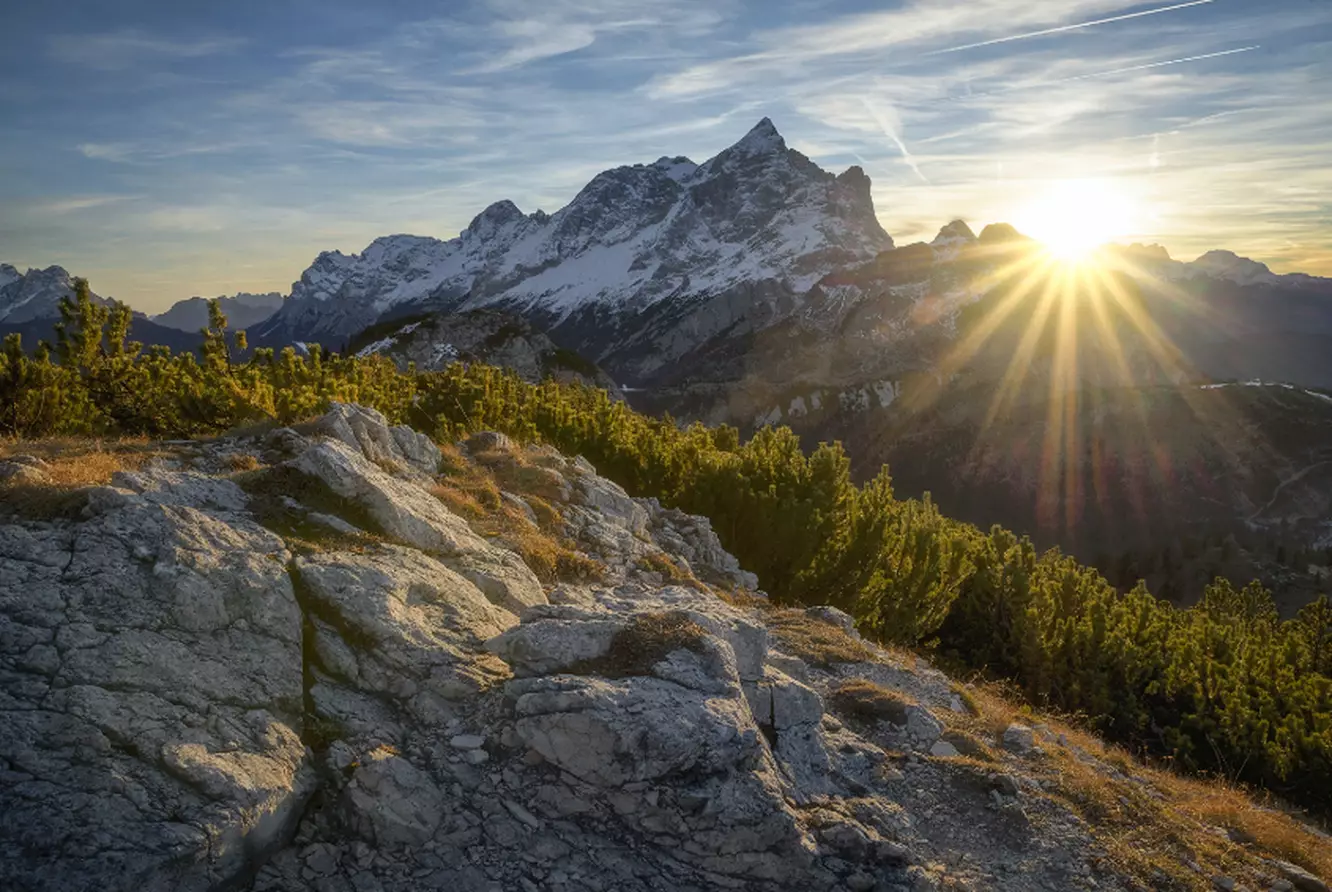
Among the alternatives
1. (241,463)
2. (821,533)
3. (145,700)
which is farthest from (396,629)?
(821,533)

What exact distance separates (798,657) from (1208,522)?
181012 millimetres

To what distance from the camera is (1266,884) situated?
9039 millimetres

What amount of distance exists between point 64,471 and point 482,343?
146 meters

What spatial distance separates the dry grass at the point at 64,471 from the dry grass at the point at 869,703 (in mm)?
10153

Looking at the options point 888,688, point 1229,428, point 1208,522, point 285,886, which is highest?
point 285,886

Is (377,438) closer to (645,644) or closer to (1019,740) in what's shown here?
(645,644)

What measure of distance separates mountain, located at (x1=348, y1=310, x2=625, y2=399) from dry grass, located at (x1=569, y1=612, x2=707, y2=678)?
132435mm

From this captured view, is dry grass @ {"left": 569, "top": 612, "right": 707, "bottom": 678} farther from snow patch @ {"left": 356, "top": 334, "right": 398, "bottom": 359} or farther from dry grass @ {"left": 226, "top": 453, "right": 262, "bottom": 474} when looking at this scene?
snow patch @ {"left": 356, "top": 334, "right": 398, "bottom": 359}

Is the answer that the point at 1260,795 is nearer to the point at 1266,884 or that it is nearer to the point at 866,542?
the point at 866,542

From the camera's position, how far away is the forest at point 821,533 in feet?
60.2

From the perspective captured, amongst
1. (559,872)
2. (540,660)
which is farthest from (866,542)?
(559,872)

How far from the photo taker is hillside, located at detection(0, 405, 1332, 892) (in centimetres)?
638

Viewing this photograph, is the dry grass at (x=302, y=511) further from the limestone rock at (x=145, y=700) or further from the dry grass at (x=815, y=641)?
the dry grass at (x=815, y=641)

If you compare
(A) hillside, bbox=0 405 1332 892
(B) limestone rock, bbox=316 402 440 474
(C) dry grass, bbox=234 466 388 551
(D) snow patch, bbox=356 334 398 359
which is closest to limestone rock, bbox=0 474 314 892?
(A) hillside, bbox=0 405 1332 892
